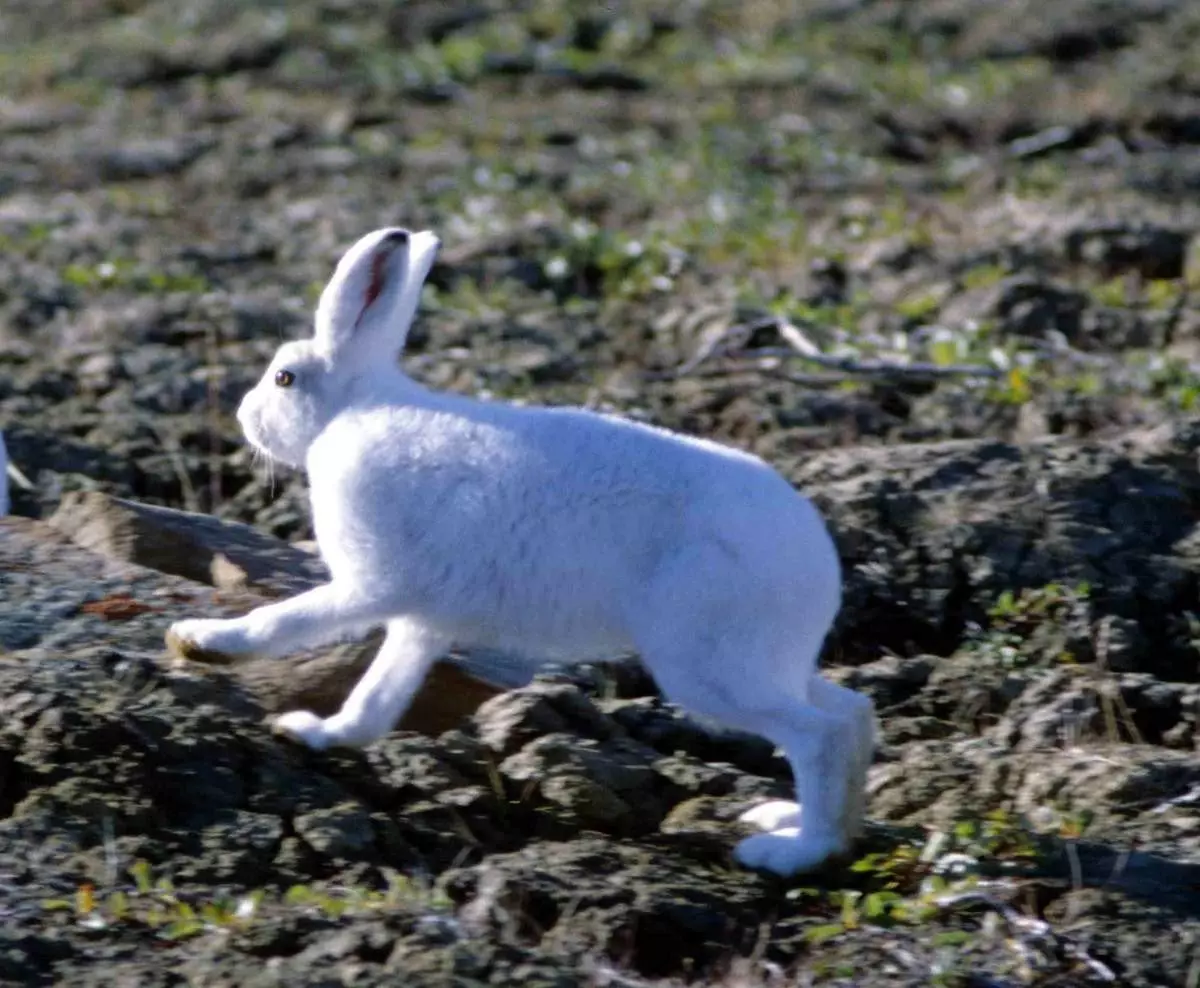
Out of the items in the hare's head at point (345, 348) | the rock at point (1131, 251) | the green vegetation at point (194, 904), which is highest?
the hare's head at point (345, 348)

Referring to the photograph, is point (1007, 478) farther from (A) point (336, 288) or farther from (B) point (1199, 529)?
(A) point (336, 288)

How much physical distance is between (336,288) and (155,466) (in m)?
2.38

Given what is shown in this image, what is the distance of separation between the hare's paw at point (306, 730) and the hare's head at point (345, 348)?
58 cm

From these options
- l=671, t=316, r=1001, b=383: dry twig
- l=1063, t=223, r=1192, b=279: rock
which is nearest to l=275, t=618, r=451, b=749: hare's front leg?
l=671, t=316, r=1001, b=383: dry twig

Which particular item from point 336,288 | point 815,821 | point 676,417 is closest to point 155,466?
point 676,417

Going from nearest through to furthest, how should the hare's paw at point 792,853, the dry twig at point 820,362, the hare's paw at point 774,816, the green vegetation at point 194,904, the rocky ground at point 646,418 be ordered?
the green vegetation at point 194,904 → the rocky ground at point 646,418 → the hare's paw at point 792,853 → the hare's paw at point 774,816 → the dry twig at point 820,362

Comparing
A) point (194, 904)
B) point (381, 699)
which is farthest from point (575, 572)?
point (194, 904)

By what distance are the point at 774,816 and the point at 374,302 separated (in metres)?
1.35

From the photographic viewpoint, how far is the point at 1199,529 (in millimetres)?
5906

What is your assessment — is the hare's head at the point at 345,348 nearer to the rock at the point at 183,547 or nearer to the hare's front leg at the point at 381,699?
the hare's front leg at the point at 381,699

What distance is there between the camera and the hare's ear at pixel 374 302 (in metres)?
4.57

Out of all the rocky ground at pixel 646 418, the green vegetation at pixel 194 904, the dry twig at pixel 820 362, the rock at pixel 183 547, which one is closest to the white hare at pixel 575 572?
the rocky ground at pixel 646 418

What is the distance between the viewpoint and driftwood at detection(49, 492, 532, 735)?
189 inches

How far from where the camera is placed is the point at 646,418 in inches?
276
